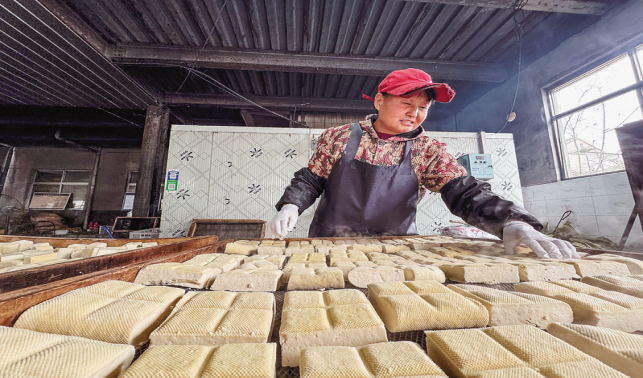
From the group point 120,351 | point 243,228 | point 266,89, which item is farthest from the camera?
point 266,89

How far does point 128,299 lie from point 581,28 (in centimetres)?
782

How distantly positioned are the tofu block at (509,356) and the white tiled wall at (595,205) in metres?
5.72

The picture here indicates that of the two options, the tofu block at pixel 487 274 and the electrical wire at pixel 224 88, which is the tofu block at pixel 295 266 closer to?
the tofu block at pixel 487 274

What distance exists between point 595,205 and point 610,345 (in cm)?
604

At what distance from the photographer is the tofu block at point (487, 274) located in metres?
0.98

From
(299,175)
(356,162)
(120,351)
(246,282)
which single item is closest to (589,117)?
(356,162)

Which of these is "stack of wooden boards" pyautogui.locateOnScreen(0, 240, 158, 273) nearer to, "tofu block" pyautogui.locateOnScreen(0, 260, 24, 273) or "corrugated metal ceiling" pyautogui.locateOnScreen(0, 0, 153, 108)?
"tofu block" pyautogui.locateOnScreen(0, 260, 24, 273)

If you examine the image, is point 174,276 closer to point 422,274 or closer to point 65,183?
point 422,274

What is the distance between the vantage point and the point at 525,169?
19.2 feet

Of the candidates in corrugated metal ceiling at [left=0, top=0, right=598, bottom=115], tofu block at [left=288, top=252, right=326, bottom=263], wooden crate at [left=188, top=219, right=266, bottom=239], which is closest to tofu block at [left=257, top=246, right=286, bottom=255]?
tofu block at [left=288, top=252, right=326, bottom=263]

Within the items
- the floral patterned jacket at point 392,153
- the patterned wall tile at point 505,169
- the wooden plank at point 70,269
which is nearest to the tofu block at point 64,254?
the wooden plank at point 70,269

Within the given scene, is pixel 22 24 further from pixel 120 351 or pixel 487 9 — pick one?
pixel 487 9

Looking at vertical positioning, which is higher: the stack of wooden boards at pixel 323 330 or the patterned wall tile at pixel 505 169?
the patterned wall tile at pixel 505 169

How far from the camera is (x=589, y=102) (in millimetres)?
4676
